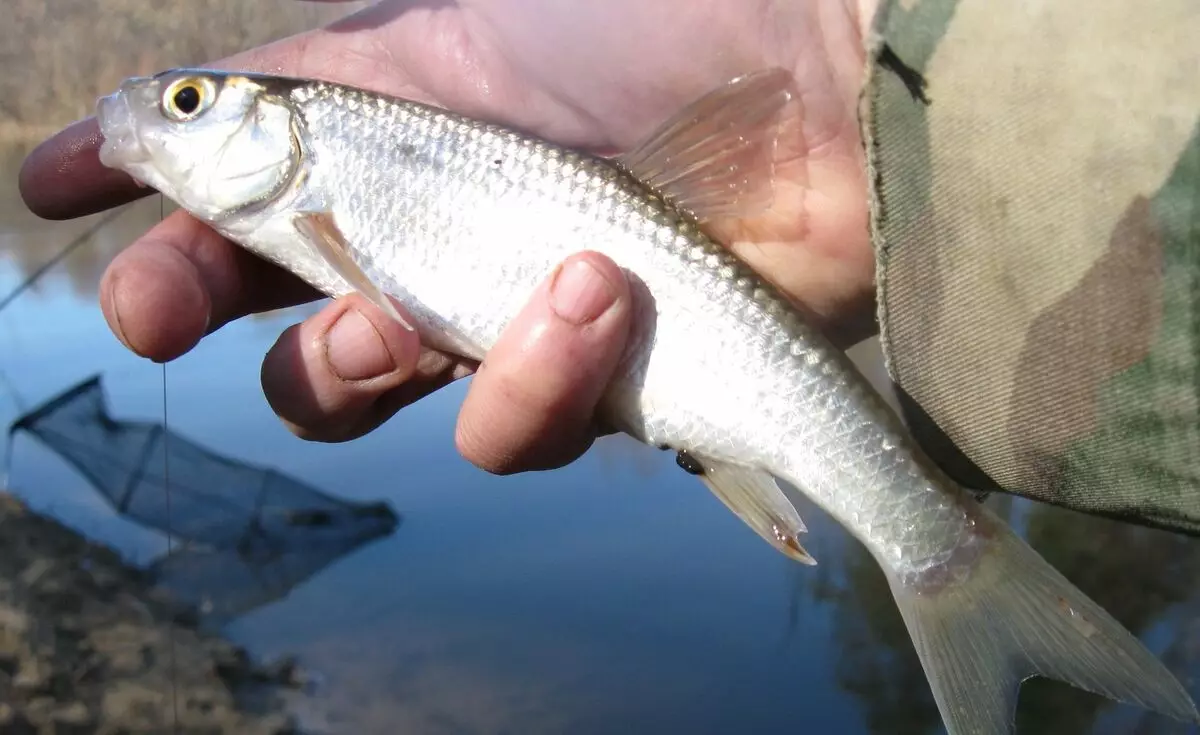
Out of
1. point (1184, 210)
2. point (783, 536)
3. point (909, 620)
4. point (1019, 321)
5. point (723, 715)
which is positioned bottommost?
point (723, 715)

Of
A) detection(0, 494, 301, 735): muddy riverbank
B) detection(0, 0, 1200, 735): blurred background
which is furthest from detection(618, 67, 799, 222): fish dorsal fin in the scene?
detection(0, 494, 301, 735): muddy riverbank

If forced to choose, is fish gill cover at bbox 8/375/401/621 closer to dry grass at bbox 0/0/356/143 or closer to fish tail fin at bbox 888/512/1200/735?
fish tail fin at bbox 888/512/1200/735

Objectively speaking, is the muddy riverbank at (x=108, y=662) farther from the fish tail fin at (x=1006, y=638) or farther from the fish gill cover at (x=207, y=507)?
the fish tail fin at (x=1006, y=638)

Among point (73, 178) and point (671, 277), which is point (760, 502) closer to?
point (671, 277)

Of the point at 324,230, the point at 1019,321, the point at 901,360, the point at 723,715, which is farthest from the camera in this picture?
the point at 723,715

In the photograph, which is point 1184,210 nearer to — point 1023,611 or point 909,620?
point 1023,611

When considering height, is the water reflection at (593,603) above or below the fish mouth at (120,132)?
below

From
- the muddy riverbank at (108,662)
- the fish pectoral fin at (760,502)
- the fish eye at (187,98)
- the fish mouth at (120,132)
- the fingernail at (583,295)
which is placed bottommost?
the muddy riverbank at (108,662)

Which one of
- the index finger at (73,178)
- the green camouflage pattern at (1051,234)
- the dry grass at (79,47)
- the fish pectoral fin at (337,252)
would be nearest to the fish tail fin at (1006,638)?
the green camouflage pattern at (1051,234)

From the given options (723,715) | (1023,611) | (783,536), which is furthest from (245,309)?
(723,715)
